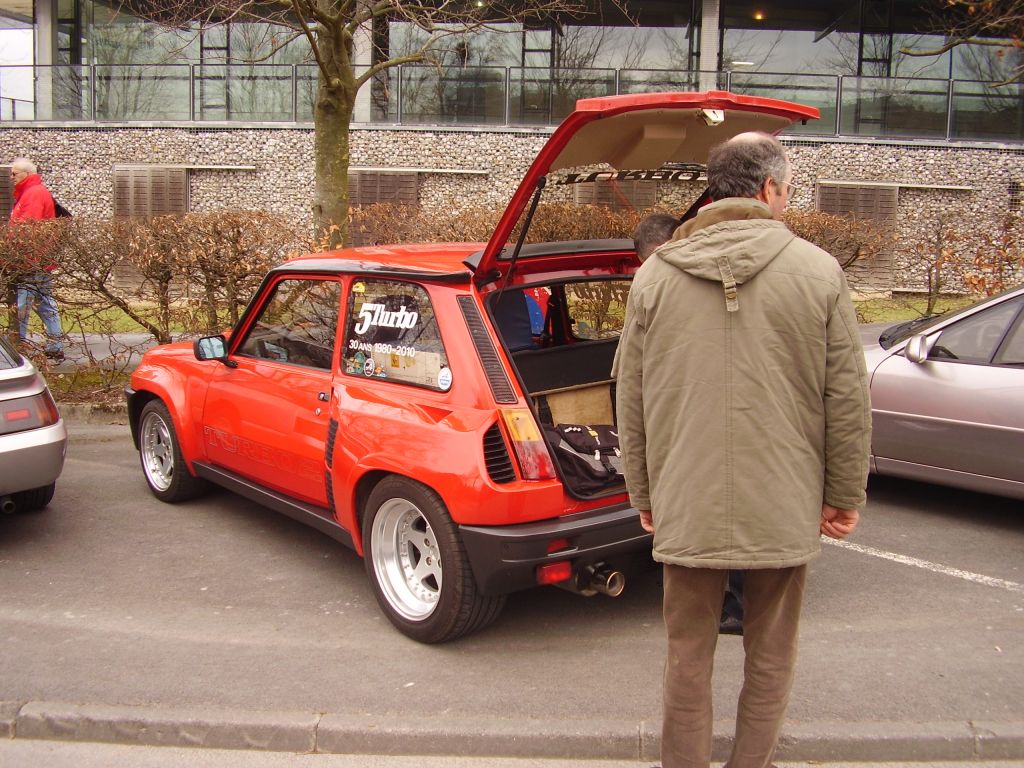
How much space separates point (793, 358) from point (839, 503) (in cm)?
43

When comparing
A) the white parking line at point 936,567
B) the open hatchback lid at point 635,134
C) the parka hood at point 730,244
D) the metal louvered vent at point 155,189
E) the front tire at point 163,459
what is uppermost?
the metal louvered vent at point 155,189

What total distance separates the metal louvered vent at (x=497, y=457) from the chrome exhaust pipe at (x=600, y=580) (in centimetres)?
57

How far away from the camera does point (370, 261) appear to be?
4.78 meters

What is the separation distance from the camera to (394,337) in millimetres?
4512

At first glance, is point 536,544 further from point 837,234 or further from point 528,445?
point 837,234

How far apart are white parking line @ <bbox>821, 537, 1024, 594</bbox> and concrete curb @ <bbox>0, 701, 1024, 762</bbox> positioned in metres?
1.66

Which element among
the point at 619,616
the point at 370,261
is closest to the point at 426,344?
the point at 370,261

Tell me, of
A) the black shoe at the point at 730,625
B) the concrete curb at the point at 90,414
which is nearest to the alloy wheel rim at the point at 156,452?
the concrete curb at the point at 90,414

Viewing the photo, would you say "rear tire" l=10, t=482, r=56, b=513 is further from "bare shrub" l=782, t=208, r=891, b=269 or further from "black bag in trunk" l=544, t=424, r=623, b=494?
"bare shrub" l=782, t=208, r=891, b=269

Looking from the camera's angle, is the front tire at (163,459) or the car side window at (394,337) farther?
the front tire at (163,459)

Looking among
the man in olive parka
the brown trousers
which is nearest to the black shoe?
the brown trousers

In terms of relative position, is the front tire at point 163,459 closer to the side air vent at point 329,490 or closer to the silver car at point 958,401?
the side air vent at point 329,490

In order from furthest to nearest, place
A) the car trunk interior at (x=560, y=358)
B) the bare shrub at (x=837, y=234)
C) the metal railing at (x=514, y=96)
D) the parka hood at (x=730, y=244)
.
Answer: the metal railing at (x=514, y=96) < the bare shrub at (x=837, y=234) < the car trunk interior at (x=560, y=358) < the parka hood at (x=730, y=244)

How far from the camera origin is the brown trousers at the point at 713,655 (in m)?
2.73
